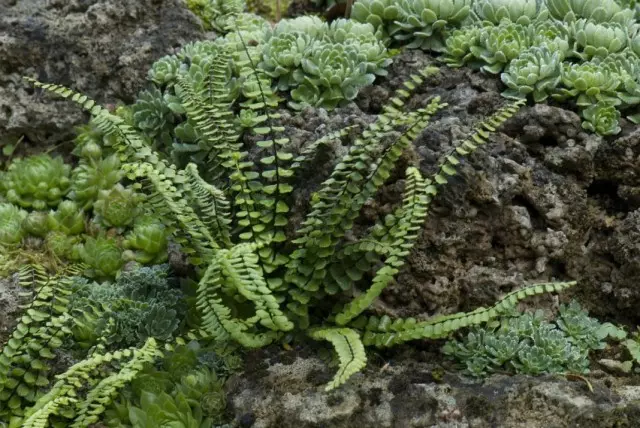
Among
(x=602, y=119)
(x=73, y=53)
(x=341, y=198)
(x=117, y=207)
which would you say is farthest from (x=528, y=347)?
(x=73, y=53)

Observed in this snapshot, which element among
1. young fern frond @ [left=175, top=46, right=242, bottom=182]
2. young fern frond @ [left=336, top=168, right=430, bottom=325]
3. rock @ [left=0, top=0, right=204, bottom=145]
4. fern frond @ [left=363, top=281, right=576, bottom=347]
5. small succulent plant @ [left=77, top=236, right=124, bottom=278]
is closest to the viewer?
fern frond @ [left=363, top=281, right=576, bottom=347]

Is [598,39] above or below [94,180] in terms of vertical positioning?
above

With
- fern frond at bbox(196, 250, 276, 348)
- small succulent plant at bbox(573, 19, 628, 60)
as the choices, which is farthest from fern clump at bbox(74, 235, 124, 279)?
small succulent plant at bbox(573, 19, 628, 60)

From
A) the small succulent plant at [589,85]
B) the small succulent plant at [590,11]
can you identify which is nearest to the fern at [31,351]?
the small succulent plant at [589,85]

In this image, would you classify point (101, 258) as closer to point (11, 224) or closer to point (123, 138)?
point (11, 224)

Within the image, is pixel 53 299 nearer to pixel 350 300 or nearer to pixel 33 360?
pixel 33 360

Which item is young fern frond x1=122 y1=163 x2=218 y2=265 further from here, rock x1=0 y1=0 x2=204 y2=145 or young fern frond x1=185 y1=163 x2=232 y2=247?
rock x1=0 y1=0 x2=204 y2=145

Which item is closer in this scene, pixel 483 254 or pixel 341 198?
pixel 341 198
